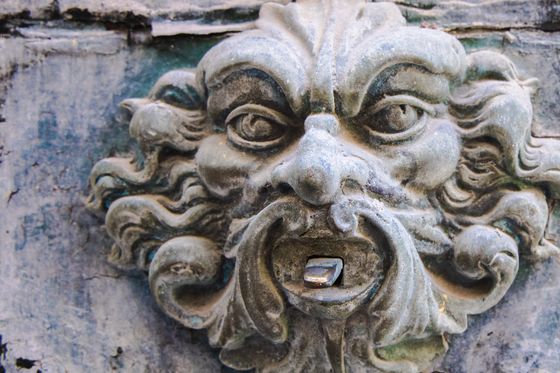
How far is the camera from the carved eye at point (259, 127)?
1.30 meters

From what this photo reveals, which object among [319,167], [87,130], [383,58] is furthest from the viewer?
[87,130]

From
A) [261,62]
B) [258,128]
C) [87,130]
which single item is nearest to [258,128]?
[258,128]

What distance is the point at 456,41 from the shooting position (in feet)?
4.39

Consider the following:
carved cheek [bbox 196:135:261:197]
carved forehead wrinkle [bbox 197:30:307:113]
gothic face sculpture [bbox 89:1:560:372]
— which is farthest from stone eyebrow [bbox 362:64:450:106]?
carved cheek [bbox 196:135:261:197]

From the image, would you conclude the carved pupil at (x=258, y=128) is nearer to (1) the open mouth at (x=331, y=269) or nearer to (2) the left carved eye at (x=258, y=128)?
(2) the left carved eye at (x=258, y=128)

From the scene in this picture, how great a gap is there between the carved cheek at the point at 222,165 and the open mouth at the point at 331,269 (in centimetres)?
14

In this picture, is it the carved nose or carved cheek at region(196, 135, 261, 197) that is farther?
carved cheek at region(196, 135, 261, 197)

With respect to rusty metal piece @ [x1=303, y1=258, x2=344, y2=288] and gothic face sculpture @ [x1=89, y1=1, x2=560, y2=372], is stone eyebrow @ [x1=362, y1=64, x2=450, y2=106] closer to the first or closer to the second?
gothic face sculpture @ [x1=89, y1=1, x2=560, y2=372]

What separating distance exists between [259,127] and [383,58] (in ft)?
0.78

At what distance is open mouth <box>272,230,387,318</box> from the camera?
4.06ft

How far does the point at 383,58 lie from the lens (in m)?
1.25

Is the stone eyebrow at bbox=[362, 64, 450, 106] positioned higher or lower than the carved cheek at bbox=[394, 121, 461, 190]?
higher

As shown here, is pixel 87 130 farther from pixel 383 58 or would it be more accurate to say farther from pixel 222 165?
pixel 383 58

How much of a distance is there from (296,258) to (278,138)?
0.21 m
